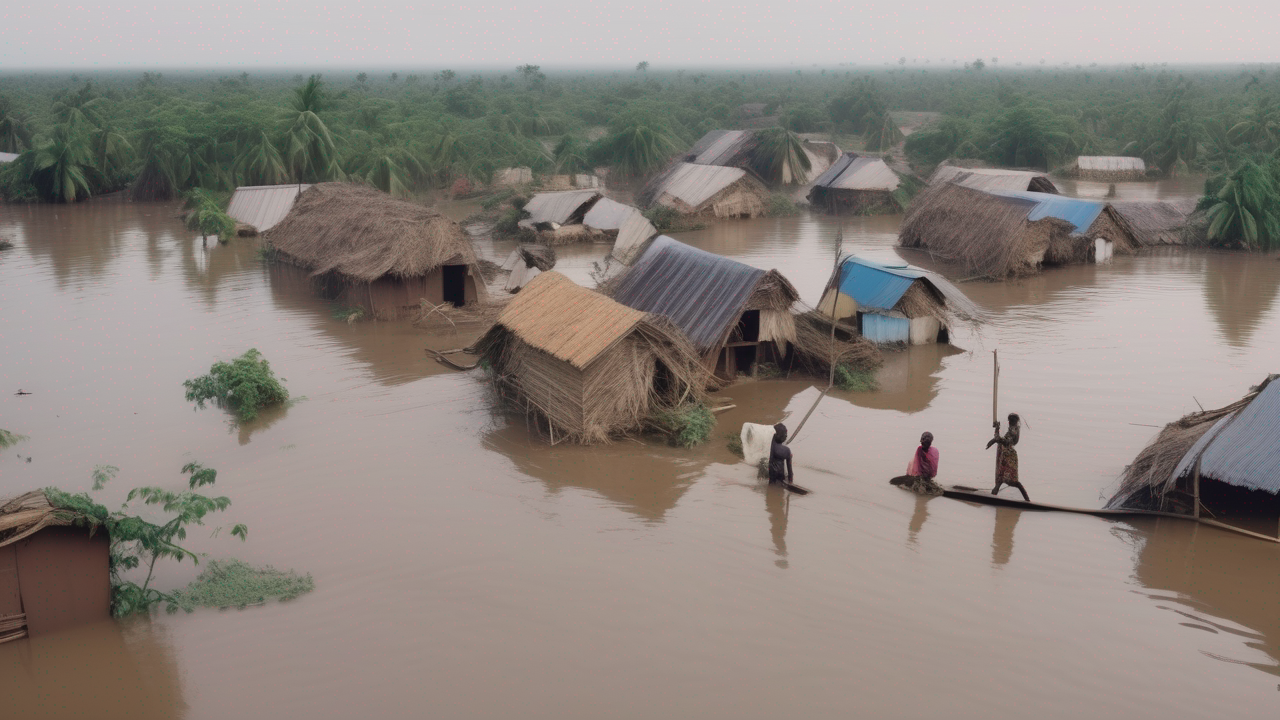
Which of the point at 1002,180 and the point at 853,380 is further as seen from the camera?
the point at 1002,180

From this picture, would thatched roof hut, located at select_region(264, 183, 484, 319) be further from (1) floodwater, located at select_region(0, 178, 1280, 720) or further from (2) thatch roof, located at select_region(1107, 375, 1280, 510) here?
(2) thatch roof, located at select_region(1107, 375, 1280, 510)

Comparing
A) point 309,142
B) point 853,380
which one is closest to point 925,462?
point 853,380

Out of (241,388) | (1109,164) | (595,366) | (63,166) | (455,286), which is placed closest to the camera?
(595,366)

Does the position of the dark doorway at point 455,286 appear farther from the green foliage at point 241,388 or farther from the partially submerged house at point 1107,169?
the partially submerged house at point 1107,169

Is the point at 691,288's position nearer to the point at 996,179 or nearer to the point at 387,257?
the point at 387,257

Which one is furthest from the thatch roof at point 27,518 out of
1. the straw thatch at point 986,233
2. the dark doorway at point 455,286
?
the straw thatch at point 986,233

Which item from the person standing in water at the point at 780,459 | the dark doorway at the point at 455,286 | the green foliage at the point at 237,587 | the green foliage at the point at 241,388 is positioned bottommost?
the green foliage at the point at 237,587
